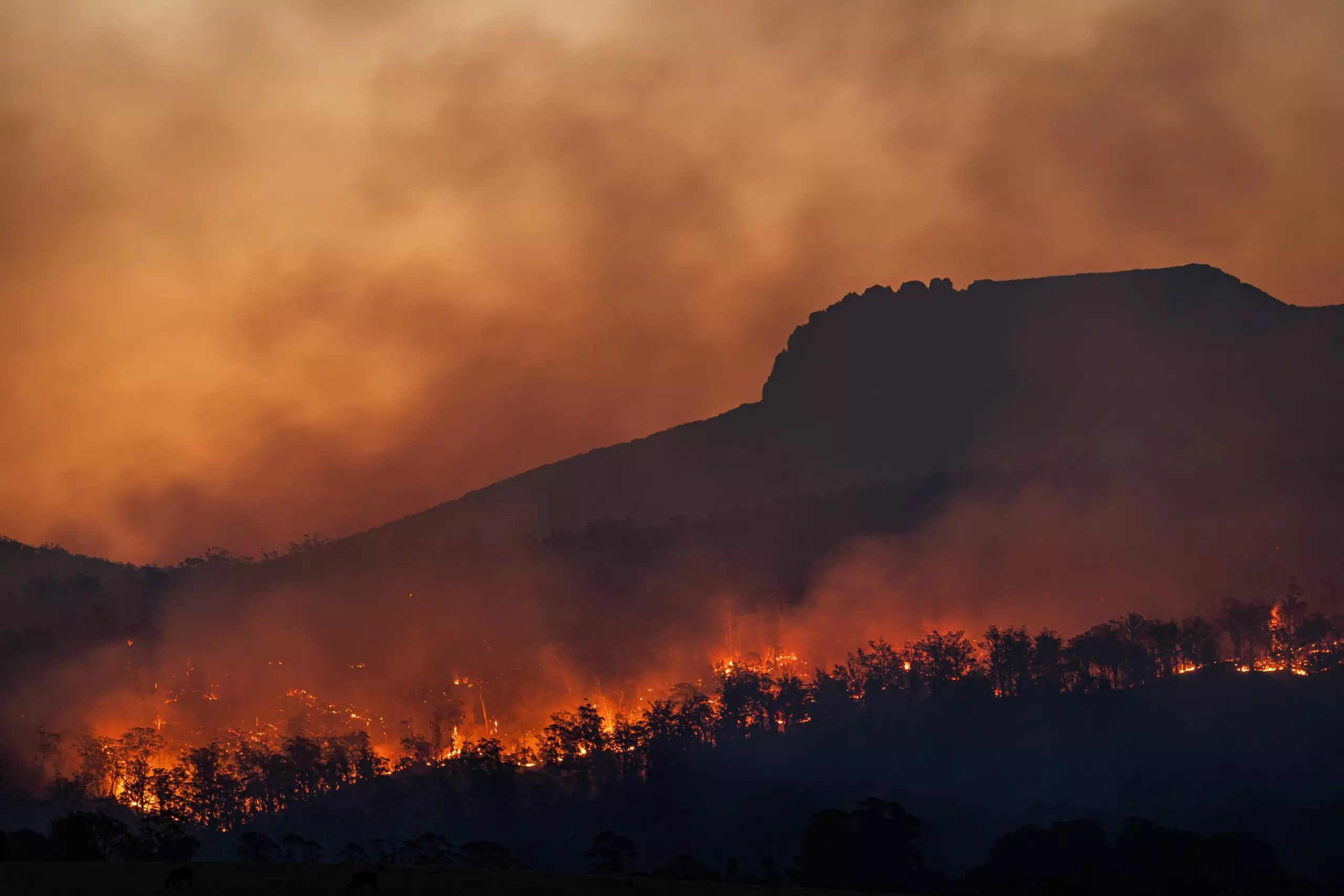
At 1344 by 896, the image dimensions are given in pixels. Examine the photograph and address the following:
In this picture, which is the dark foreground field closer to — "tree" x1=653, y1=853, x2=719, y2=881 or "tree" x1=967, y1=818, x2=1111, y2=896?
"tree" x1=653, y1=853, x2=719, y2=881

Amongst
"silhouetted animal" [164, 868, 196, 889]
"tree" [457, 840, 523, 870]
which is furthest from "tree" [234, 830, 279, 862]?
"silhouetted animal" [164, 868, 196, 889]

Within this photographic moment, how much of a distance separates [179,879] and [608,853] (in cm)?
8764

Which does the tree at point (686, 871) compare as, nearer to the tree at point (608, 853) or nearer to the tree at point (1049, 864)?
the tree at point (608, 853)

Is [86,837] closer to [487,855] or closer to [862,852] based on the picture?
[487,855]

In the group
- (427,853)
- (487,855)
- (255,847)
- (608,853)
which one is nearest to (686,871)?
(487,855)

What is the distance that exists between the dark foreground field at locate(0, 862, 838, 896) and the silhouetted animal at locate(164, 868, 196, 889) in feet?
1.88

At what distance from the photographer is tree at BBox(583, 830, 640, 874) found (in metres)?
161

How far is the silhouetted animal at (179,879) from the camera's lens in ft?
269

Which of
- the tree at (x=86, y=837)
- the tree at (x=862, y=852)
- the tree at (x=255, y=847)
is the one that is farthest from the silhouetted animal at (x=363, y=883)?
the tree at (x=255, y=847)

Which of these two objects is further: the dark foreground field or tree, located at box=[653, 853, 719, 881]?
tree, located at box=[653, 853, 719, 881]

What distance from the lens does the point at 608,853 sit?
538 ft

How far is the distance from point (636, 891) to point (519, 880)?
28.0ft

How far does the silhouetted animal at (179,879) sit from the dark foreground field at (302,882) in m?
0.57

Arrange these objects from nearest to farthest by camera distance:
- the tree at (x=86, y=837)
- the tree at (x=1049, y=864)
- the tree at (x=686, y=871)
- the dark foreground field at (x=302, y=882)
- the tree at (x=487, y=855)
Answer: the dark foreground field at (x=302, y=882) → the tree at (x=86, y=837) → the tree at (x=1049, y=864) → the tree at (x=686, y=871) → the tree at (x=487, y=855)
